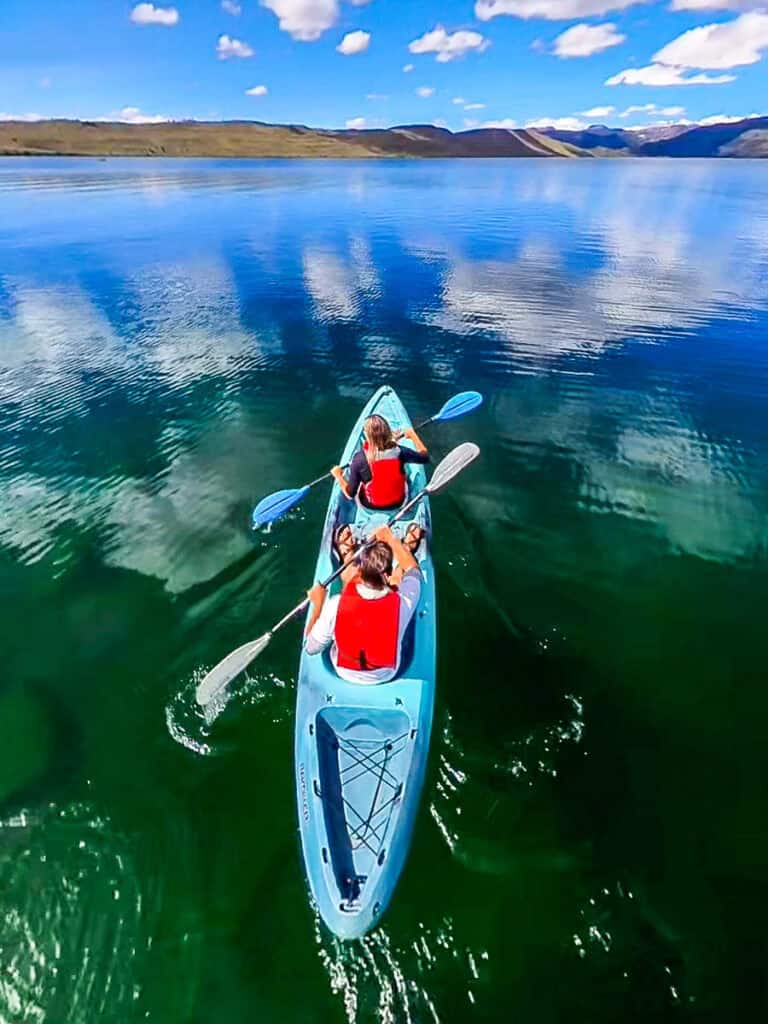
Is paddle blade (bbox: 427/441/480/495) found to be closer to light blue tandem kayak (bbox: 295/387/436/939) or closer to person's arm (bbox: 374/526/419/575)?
person's arm (bbox: 374/526/419/575)

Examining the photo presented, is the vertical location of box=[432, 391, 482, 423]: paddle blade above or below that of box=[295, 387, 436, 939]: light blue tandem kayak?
below

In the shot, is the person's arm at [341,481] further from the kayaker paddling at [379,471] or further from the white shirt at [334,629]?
the white shirt at [334,629]

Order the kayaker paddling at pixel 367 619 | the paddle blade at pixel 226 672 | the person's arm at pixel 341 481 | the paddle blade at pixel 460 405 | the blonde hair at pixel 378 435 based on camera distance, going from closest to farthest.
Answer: the kayaker paddling at pixel 367 619 < the paddle blade at pixel 226 672 < the blonde hair at pixel 378 435 < the person's arm at pixel 341 481 < the paddle blade at pixel 460 405

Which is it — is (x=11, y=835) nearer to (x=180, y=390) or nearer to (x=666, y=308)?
(x=180, y=390)

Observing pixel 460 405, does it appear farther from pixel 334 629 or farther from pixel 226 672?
pixel 226 672

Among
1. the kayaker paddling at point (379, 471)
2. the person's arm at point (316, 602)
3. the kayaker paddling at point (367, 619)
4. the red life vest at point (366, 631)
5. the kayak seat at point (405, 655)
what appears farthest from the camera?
the kayaker paddling at point (379, 471)

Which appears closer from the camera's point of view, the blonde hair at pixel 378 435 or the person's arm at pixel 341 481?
the blonde hair at pixel 378 435

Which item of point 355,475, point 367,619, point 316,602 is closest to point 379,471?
point 355,475

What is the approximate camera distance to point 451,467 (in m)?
12.6

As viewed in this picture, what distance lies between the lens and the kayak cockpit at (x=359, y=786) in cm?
645

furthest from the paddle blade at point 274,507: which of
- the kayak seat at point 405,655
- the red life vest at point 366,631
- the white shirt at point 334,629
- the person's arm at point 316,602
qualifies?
the red life vest at point 366,631

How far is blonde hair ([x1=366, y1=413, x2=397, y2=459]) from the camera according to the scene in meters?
10.3

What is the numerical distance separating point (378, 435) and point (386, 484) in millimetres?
1180

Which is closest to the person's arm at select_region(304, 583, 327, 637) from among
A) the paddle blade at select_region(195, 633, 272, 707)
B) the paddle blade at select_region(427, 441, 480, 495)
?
the paddle blade at select_region(195, 633, 272, 707)
